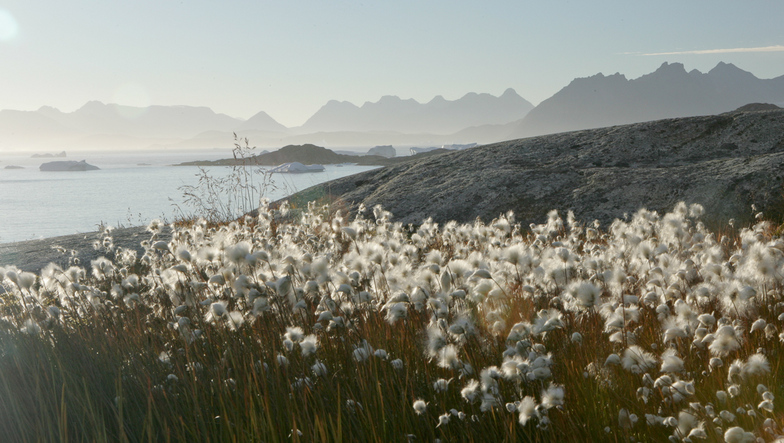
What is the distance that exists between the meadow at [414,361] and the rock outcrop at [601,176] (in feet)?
12.4

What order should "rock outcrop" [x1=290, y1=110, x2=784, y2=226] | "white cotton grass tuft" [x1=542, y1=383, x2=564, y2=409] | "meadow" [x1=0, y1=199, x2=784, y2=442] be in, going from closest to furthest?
"white cotton grass tuft" [x1=542, y1=383, x2=564, y2=409]
"meadow" [x1=0, y1=199, x2=784, y2=442]
"rock outcrop" [x1=290, y1=110, x2=784, y2=226]

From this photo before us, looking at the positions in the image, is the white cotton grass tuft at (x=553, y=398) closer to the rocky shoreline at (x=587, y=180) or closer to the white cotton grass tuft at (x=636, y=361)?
the white cotton grass tuft at (x=636, y=361)

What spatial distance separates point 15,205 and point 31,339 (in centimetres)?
2080

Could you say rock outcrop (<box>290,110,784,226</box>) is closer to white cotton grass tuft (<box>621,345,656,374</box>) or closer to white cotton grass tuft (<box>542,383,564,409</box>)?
white cotton grass tuft (<box>621,345,656,374</box>)

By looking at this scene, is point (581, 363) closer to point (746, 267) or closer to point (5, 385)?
point (746, 267)

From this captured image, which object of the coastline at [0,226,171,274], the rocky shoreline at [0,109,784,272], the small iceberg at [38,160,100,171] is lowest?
the coastline at [0,226,171,274]

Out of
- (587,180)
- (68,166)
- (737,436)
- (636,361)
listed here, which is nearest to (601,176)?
(587,180)

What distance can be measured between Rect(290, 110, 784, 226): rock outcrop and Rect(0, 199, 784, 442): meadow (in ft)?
12.4

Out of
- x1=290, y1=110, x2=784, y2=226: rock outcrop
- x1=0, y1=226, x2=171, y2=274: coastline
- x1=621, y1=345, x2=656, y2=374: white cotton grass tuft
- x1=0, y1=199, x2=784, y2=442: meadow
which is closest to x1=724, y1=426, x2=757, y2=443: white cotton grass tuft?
x1=0, y1=199, x2=784, y2=442: meadow

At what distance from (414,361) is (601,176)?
22.8 ft

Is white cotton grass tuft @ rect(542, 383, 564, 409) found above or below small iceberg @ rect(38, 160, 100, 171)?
below

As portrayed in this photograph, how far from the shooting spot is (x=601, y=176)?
8727mm

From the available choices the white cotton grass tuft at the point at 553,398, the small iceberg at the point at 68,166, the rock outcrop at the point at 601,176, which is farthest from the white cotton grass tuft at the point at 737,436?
the small iceberg at the point at 68,166

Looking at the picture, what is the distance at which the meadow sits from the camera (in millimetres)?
2174
